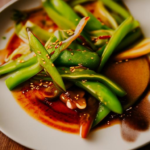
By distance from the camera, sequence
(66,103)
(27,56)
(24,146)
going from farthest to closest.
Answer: (27,56) < (66,103) < (24,146)

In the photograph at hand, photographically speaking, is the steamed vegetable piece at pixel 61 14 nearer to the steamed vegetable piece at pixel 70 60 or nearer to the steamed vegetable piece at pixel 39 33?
the steamed vegetable piece at pixel 39 33

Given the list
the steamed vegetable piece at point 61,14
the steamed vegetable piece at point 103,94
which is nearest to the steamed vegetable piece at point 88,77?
the steamed vegetable piece at point 103,94

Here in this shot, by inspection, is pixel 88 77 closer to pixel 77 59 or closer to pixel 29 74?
pixel 77 59

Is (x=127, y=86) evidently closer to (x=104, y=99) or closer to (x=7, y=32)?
(x=104, y=99)

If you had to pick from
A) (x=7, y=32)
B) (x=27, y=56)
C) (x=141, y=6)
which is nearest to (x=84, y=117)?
(x=27, y=56)

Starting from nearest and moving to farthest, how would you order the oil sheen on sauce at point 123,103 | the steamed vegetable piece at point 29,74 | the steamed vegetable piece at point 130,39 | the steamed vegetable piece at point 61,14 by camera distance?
the oil sheen on sauce at point 123,103 < the steamed vegetable piece at point 29,74 < the steamed vegetable piece at point 130,39 < the steamed vegetable piece at point 61,14

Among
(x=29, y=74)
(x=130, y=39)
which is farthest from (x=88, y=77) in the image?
(x=130, y=39)

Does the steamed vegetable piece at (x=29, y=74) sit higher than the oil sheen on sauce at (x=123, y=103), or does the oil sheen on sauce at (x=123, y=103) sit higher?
the steamed vegetable piece at (x=29, y=74)
